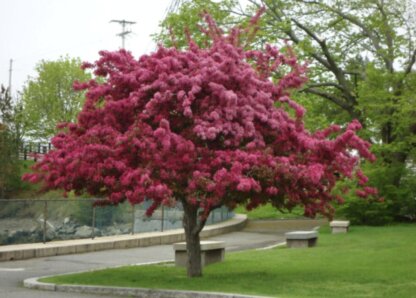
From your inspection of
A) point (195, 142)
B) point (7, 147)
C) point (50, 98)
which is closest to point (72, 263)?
point (195, 142)

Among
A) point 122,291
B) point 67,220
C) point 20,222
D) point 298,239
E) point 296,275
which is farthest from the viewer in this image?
point 67,220

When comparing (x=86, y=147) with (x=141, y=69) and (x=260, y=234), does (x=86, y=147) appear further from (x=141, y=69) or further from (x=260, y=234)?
(x=260, y=234)

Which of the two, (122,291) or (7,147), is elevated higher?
(7,147)

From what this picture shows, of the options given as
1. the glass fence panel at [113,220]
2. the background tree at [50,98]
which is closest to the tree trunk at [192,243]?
the glass fence panel at [113,220]

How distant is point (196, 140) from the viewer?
13.1 meters

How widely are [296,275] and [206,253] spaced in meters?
3.00

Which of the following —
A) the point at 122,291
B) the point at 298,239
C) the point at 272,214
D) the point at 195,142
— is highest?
the point at 195,142

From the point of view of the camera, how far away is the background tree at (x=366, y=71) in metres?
30.0

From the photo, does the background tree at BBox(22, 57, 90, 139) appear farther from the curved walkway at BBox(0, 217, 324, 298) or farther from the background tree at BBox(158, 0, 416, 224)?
the curved walkway at BBox(0, 217, 324, 298)

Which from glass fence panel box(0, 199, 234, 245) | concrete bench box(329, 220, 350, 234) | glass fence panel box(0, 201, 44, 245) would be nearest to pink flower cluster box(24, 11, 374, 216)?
glass fence panel box(0, 199, 234, 245)

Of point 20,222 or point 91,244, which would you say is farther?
point 91,244

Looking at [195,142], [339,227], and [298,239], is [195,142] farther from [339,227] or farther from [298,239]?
[339,227]

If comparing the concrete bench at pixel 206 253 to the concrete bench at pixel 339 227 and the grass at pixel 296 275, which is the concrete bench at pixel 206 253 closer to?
the grass at pixel 296 275

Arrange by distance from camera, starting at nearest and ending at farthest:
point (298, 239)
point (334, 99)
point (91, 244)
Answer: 1. point (298, 239)
2. point (91, 244)
3. point (334, 99)
